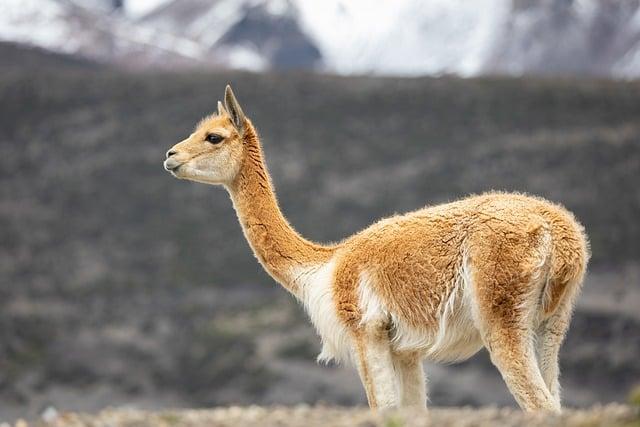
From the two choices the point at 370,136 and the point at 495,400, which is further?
the point at 370,136

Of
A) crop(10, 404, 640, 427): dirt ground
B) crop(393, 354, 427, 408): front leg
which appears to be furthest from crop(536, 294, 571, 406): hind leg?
crop(10, 404, 640, 427): dirt ground

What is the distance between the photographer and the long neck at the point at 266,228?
8.57 m

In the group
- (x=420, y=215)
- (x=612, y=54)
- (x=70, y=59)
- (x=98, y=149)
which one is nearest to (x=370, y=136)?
(x=98, y=149)

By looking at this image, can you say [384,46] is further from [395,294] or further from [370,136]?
[395,294]

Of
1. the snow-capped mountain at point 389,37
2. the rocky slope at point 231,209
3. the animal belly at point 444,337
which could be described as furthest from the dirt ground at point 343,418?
the snow-capped mountain at point 389,37

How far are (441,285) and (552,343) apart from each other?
83cm

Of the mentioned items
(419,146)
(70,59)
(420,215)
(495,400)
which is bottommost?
(495,400)

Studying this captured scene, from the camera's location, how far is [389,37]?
2913 inches

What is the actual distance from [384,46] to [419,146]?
912 inches

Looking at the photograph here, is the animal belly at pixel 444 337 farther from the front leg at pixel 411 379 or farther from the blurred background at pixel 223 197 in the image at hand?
the blurred background at pixel 223 197

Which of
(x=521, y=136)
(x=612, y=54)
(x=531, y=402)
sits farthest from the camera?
(x=612, y=54)

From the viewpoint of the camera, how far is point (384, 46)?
7400 cm

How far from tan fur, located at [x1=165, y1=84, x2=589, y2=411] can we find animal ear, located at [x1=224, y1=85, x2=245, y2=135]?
2.6 inches

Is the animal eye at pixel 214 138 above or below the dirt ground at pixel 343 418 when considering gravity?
above
